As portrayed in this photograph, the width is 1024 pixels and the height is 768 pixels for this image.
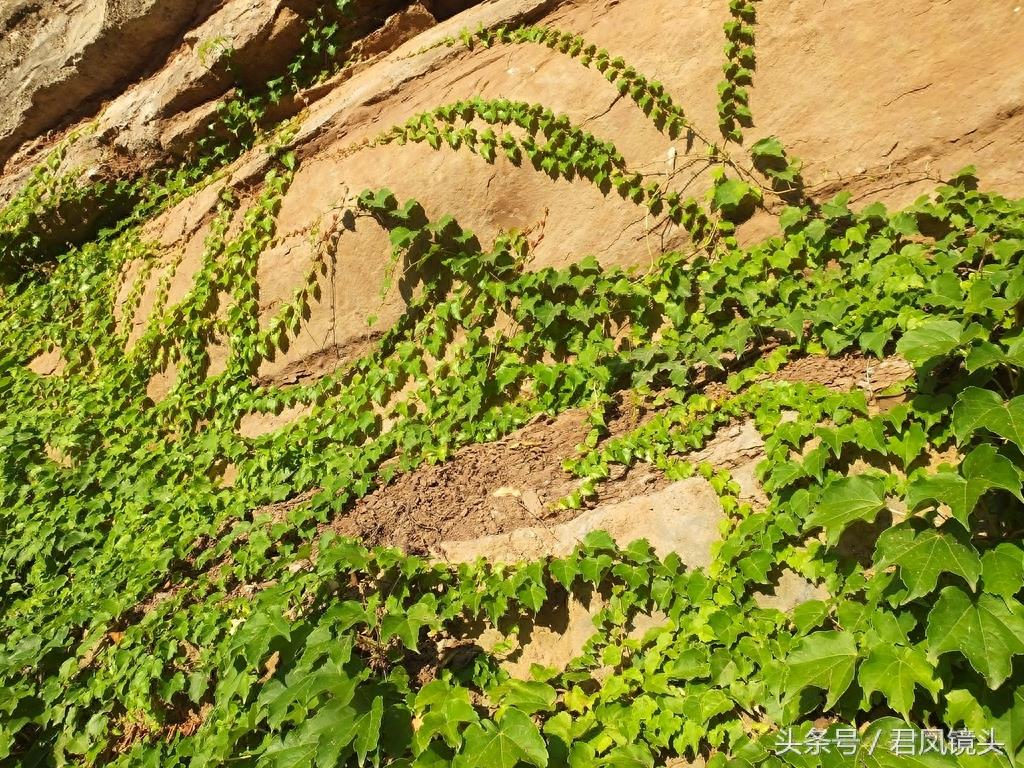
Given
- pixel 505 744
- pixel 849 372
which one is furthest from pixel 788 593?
pixel 505 744

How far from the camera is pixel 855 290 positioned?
315 cm

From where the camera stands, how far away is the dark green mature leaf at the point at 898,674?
6.21 feet

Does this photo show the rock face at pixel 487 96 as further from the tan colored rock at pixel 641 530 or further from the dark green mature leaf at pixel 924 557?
the dark green mature leaf at pixel 924 557

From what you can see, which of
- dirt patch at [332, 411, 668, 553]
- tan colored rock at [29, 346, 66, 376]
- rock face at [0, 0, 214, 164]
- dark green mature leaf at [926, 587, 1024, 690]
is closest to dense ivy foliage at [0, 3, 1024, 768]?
dark green mature leaf at [926, 587, 1024, 690]

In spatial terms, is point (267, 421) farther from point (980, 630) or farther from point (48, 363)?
point (980, 630)

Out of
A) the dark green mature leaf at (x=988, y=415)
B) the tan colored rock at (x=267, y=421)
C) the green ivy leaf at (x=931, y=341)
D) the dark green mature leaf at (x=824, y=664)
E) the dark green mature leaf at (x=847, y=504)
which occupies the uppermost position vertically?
the tan colored rock at (x=267, y=421)

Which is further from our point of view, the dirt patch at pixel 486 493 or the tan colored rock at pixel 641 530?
the dirt patch at pixel 486 493

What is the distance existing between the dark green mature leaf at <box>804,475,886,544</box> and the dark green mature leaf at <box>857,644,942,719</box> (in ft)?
1.40

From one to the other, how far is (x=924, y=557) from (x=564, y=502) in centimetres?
164

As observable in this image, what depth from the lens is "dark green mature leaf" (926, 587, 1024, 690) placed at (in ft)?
5.78

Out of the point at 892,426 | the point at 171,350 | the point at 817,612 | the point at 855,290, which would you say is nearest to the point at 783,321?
the point at 855,290

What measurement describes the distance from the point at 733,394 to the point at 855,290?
0.79 metres

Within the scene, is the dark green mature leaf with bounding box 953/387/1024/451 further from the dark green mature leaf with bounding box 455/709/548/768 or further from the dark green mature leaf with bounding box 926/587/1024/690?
the dark green mature leaf with bounding box 455/709/548/768

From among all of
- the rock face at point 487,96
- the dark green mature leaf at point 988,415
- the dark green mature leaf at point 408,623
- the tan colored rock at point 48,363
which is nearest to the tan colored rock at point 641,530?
the rock face at point 487,96
